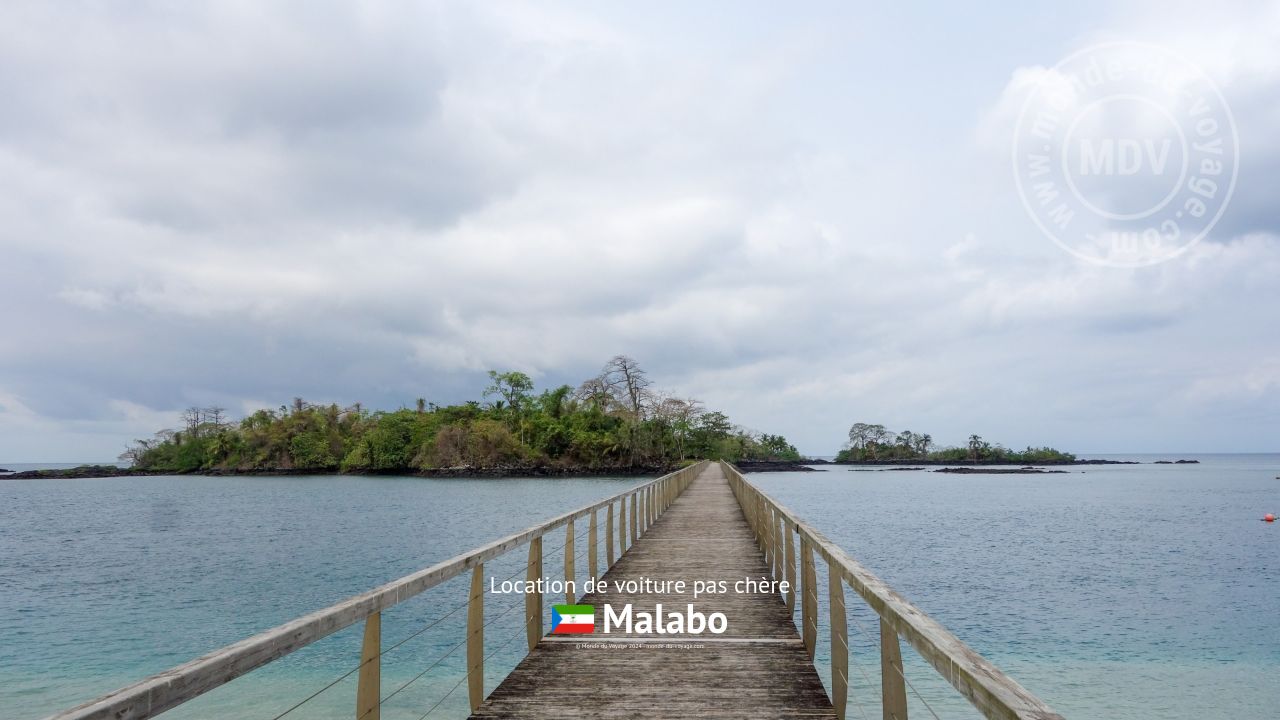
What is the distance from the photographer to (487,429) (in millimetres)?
73625

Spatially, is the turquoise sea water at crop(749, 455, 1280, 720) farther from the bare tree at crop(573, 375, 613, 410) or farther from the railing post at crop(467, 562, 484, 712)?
the bare tree at crop(573, 375, 613, 410)

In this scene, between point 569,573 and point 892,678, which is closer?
point 892,678

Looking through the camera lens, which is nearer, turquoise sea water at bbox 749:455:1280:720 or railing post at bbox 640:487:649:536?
turquoise sea water at bbox 749:455:1280:720

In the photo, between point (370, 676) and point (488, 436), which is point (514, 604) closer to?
Result: point (370, 676)

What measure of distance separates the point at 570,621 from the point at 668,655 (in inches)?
44.6

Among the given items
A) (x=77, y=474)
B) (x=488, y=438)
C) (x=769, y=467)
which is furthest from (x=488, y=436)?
(x=77, y=474)

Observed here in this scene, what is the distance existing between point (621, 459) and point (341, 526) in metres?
40.2

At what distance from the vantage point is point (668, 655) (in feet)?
16.0

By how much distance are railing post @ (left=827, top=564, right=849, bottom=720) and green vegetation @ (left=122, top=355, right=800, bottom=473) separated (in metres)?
60.5

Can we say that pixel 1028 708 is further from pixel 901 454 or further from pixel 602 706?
pixel 901 454

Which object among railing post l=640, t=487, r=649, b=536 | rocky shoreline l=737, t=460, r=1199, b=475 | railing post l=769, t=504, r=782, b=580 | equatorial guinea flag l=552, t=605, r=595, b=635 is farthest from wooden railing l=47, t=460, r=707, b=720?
rocky shoreline l=737, t=460, r=1199, b=475

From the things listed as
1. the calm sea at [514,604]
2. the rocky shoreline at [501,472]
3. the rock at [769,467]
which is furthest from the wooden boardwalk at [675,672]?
the rock at [769,467]

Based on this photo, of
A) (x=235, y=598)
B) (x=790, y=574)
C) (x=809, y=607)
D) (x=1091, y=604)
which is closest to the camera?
(x=809, y=607)

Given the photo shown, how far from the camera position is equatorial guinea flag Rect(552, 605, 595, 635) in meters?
5.56
